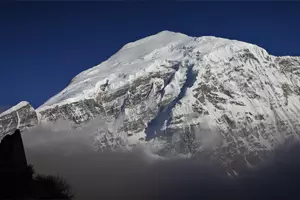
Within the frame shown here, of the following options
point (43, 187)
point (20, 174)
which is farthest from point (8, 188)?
point (43, 187)

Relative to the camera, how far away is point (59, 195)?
35406 millimetres

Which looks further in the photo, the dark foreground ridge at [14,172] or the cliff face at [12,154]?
the cliff face at [12,154]

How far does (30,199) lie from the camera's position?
30797 mm

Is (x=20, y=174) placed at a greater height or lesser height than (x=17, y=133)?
lesser

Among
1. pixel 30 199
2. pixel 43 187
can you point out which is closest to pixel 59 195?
pixel 43 187

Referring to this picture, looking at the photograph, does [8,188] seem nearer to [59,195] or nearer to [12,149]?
[12,149]

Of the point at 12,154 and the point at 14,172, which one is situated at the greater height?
the point at 12,154

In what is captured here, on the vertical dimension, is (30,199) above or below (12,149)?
below

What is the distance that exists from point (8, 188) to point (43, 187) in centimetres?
414

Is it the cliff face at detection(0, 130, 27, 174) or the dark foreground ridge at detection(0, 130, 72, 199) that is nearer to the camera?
the dark foreground ridge at detection(0, 130, 72, 199)

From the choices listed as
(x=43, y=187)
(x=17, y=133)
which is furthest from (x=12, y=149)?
(x=43, y=187)

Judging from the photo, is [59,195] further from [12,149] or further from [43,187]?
[12,149]

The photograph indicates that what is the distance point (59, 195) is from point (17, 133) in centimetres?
535

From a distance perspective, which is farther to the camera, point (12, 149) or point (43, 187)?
point (43, 187)
